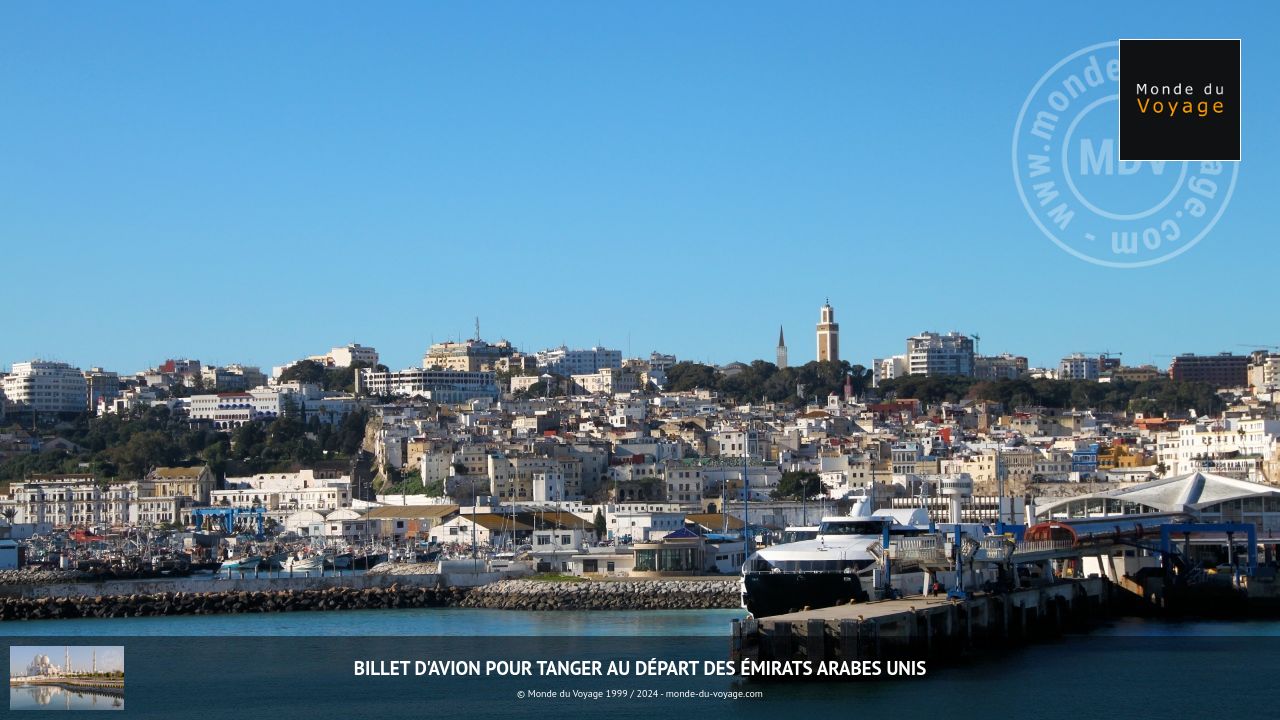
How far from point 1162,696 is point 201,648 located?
53.4 feet

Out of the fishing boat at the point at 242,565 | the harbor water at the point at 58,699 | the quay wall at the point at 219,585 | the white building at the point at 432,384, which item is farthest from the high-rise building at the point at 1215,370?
the harbor water at the point at 58,699

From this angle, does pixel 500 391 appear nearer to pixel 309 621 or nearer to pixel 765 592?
pixel 309 621

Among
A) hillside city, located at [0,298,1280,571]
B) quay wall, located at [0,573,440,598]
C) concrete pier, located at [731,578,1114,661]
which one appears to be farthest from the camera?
hillside city, located at [0,298,1280,571]

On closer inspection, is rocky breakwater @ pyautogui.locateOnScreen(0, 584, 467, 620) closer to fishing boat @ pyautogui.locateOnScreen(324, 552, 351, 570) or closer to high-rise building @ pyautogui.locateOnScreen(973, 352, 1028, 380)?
fishing boat @ pyautogui.locateOnScreen(324, 552, 351, 570)

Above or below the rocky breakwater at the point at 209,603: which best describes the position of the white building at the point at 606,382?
above

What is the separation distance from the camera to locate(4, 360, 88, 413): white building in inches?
5027

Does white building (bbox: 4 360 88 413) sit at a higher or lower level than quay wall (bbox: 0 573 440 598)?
higher

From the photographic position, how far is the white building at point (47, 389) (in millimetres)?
127688

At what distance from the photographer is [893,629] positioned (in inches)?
1070

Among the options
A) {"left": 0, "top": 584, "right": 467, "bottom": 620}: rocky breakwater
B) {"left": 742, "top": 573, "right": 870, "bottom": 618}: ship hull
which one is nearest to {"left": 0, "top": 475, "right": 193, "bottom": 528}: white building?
{"left": 0, "top": 584, "right": 467, "bottom": 620}: rocky breakwater

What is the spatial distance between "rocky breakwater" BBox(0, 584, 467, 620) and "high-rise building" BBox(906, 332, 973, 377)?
96596 millimetres

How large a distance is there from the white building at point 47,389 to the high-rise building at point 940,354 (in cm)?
5468

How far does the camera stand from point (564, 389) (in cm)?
12612

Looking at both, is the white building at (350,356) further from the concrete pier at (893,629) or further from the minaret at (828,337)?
the concrete pier at (893,629)
